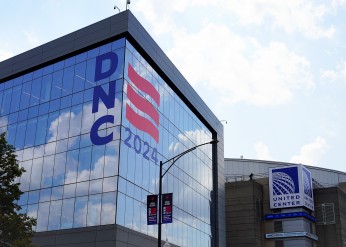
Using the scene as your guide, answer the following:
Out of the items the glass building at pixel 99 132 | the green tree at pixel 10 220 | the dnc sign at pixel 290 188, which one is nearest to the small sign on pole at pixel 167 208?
the green tree at pixel 10 220

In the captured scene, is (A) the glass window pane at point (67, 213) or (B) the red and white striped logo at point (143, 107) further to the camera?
(B) the red and white striped logo at point (143, 107)

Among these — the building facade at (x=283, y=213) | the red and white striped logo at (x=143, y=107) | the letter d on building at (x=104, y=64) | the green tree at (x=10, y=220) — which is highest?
the letter d on building at (x=104, y=64)

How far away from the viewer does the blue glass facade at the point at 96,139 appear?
38750mm

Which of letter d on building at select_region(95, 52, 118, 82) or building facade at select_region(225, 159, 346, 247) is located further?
building facade at select_region(225, 159, 346, 247)

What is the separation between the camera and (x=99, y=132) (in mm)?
40125

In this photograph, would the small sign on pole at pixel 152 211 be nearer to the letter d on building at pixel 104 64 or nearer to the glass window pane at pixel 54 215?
the glass window pane at pixel 54 215

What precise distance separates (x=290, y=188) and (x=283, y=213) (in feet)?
10.6

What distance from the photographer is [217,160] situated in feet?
202

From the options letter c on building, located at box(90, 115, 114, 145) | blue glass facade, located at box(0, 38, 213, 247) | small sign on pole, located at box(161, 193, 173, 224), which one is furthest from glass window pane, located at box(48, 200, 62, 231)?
small sign on pole, located at box(161, 193, 173, 224)

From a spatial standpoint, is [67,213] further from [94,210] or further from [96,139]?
[96,139]

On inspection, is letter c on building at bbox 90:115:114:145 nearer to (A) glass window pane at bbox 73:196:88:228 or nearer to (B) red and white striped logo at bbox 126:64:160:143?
(B) red and white striped logo at bbox 126:64:160:143

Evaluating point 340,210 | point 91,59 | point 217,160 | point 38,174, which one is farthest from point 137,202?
point 340,210

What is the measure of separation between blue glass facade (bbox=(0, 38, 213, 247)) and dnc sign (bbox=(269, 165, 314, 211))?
17.0 metres

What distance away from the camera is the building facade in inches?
2446
